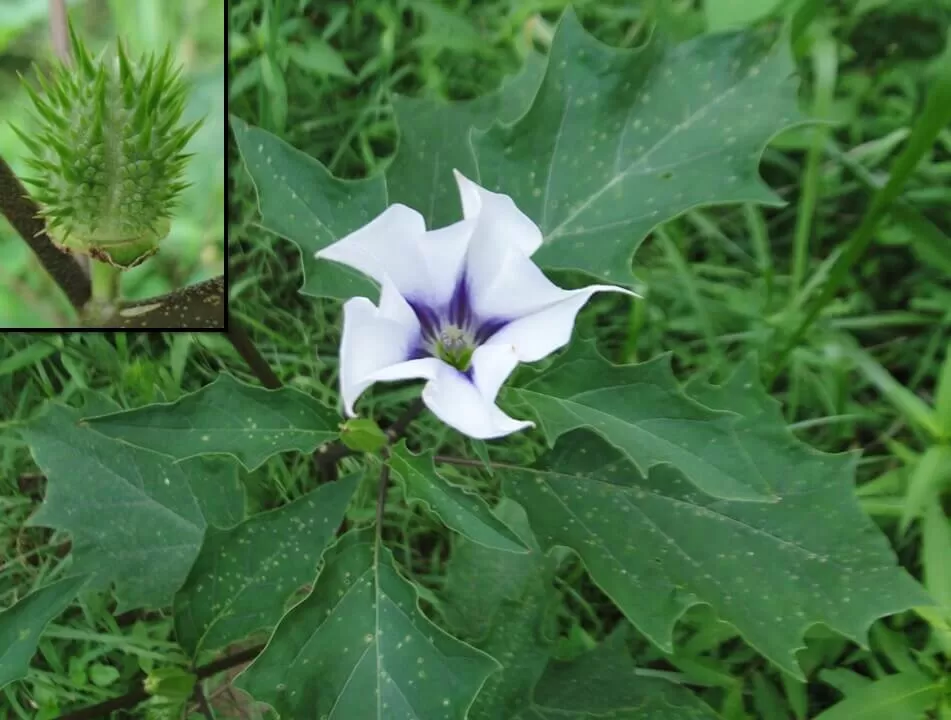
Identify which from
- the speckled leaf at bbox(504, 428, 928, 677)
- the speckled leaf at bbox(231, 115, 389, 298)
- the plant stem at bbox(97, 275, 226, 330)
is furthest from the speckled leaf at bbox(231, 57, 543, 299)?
the plant stem at bbox(97, 275, 226, 330)

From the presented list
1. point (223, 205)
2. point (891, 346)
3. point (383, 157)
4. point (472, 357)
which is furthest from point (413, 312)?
point (891, 346)

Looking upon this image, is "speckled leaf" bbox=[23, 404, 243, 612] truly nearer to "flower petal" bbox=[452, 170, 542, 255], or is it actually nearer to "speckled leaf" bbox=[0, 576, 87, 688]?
"speckled leaf" bbox=[0, 576, 87, 688]

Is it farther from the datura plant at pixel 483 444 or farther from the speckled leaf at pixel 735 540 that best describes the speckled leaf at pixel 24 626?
the speckled leaf at pixel 735 540

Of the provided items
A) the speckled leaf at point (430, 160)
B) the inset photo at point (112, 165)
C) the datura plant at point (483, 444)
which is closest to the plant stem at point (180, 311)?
the inset photo at point (112, 165)

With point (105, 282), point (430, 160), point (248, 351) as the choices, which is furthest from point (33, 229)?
point (430, 160)

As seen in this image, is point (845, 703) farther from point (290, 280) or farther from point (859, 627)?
point (290, 280)

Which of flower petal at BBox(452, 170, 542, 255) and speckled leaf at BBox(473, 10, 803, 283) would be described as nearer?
flower petal at BBox(452, 170, 542, 255)
